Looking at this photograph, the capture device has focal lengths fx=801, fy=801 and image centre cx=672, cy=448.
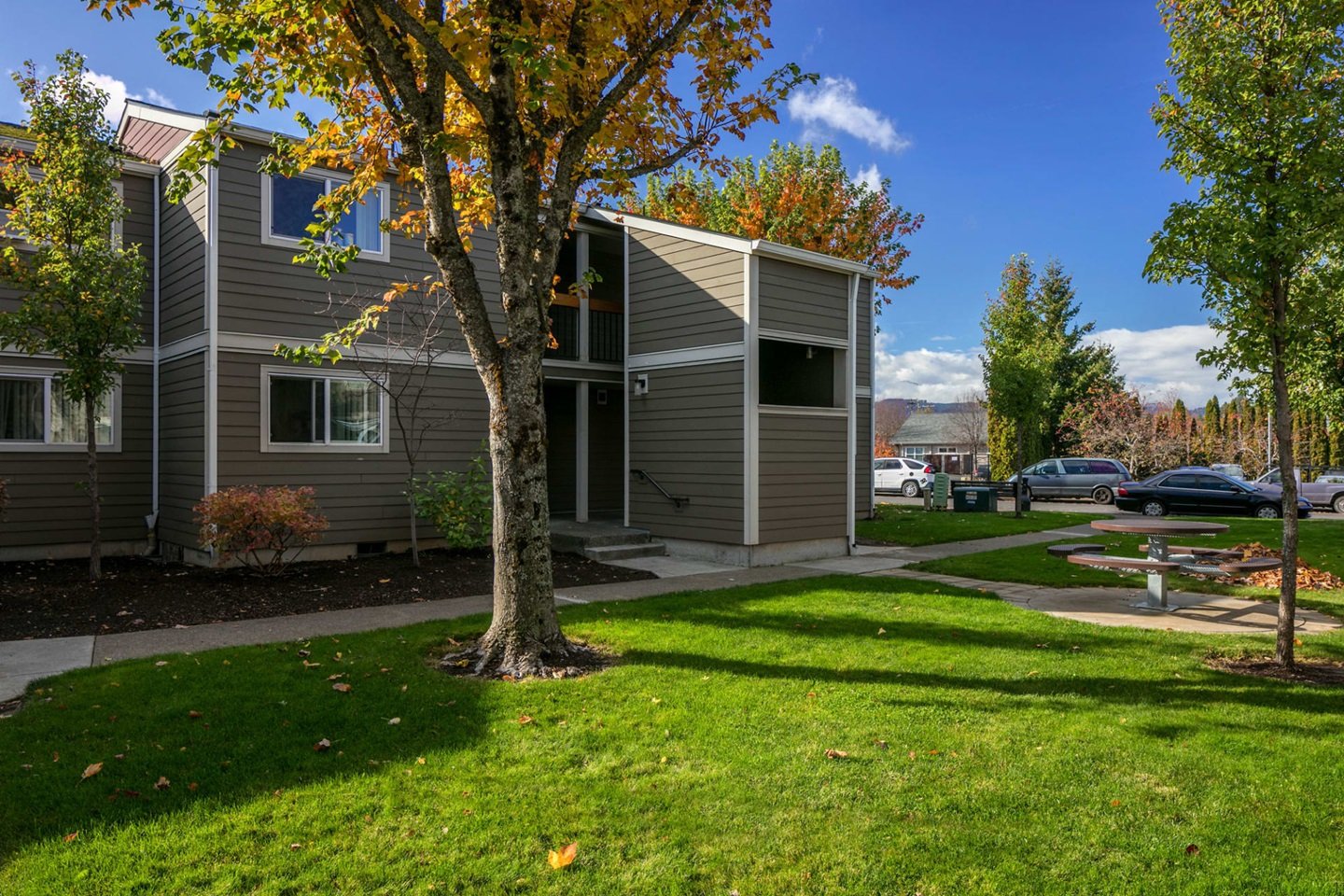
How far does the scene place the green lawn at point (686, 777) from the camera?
10.3ft

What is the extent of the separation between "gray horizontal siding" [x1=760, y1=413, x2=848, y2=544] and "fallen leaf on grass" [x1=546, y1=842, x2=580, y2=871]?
28.7 ft

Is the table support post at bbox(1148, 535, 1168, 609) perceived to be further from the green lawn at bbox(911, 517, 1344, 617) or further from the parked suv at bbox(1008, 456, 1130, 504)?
the parked suv at bbox(1008, 456, 1130, 504)

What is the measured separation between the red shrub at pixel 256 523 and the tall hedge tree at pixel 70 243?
1.63m

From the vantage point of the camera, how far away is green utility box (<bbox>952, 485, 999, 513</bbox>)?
22500 mm

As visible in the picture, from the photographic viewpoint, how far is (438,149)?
585cm

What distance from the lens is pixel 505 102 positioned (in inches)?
236

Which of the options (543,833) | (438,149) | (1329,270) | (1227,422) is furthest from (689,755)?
(1227,422)

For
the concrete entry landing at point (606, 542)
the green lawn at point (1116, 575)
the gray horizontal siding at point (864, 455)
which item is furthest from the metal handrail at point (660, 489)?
the gray horizontal siding at point (864, 455)

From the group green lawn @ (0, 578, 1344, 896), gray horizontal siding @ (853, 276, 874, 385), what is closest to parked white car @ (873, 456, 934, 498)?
gray horizontal siding @ (853, 276, 874, 385)

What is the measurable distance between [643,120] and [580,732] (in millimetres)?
5186

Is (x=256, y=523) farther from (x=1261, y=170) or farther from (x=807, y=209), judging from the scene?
(x=807, y=209)

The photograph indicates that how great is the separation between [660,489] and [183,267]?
7652 mm

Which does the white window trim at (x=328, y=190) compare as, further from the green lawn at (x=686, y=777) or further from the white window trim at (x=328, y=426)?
the green lawn at (x=686, y=777)

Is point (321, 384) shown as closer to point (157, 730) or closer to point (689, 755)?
point (157, 730)
